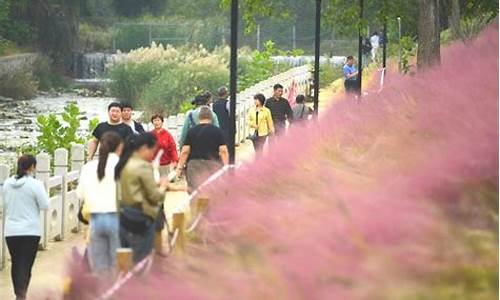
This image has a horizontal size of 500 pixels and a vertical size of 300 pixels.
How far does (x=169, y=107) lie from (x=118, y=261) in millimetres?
38888

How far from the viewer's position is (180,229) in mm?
12109

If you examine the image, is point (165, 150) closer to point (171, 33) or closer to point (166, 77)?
point (166, 77)

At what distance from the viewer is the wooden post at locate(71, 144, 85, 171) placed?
2080 cm

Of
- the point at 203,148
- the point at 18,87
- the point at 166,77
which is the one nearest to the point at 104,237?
the point at 203,148

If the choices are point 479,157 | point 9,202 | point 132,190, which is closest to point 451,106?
point 479,157

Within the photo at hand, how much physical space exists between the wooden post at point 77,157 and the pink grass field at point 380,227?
10492mm

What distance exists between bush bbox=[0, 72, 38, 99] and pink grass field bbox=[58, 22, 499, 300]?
62.0 meters

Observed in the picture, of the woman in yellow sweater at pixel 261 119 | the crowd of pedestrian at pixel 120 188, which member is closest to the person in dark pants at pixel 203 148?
the crowd of pedestrian at pixel 120 188

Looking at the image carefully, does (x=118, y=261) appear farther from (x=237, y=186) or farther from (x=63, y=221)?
(x=63, y=221)

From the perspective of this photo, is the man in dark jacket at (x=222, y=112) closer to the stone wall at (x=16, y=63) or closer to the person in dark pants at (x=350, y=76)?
the person in dark pants at (x=350, y=76)

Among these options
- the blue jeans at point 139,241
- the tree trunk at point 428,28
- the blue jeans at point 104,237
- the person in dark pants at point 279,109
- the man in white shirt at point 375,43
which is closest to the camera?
the blue jeans at point 139,241

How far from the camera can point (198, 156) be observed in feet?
55.2

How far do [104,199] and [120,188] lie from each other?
0.63 m

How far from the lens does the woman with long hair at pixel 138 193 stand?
464 inches
